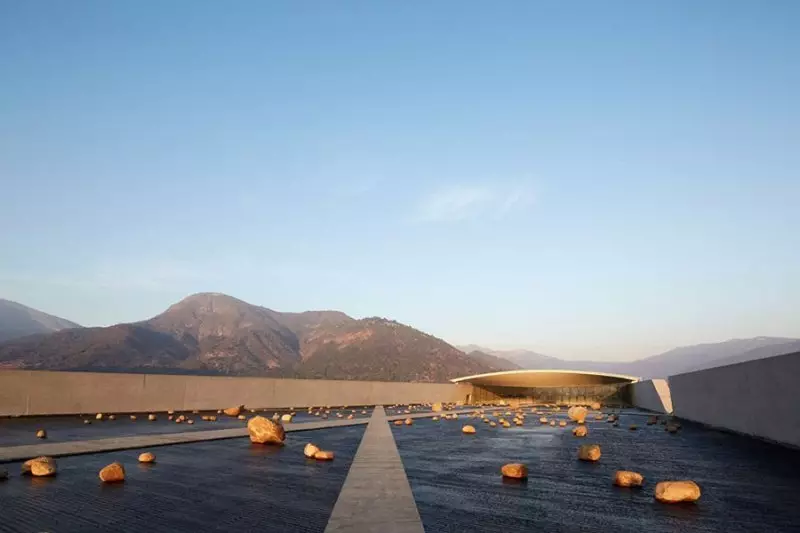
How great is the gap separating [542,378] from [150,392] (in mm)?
50170

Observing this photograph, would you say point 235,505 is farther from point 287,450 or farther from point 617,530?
point 287,450

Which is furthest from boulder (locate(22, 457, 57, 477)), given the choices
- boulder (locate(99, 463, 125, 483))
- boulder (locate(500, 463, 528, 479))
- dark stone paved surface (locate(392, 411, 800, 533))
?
boulder (locate(500, 463, 528, 479))

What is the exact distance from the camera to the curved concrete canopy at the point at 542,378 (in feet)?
190

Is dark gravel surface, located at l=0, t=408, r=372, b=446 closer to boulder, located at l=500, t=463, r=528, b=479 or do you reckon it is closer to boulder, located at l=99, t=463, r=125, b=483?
boulder, located at l=99, t=463, r=125, b=483

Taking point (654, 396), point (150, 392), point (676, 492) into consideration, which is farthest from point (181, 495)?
point (654, 396)

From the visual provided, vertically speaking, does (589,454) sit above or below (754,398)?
below

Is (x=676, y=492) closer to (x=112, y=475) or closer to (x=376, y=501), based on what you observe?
(x=376, y=501)

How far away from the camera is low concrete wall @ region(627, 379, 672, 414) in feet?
111

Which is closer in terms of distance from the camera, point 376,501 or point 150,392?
point 376,501

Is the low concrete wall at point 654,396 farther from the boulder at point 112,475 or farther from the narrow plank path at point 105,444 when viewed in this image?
the boulder at point 112,475

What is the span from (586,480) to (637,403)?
43700 millimetres

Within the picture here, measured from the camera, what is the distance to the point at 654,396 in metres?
36.7

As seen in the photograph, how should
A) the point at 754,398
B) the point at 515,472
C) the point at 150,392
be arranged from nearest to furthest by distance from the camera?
the point at 515,472 < the point at 754,398 < the point at 150,392

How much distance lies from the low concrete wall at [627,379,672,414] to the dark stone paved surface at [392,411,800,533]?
64.8 feet
